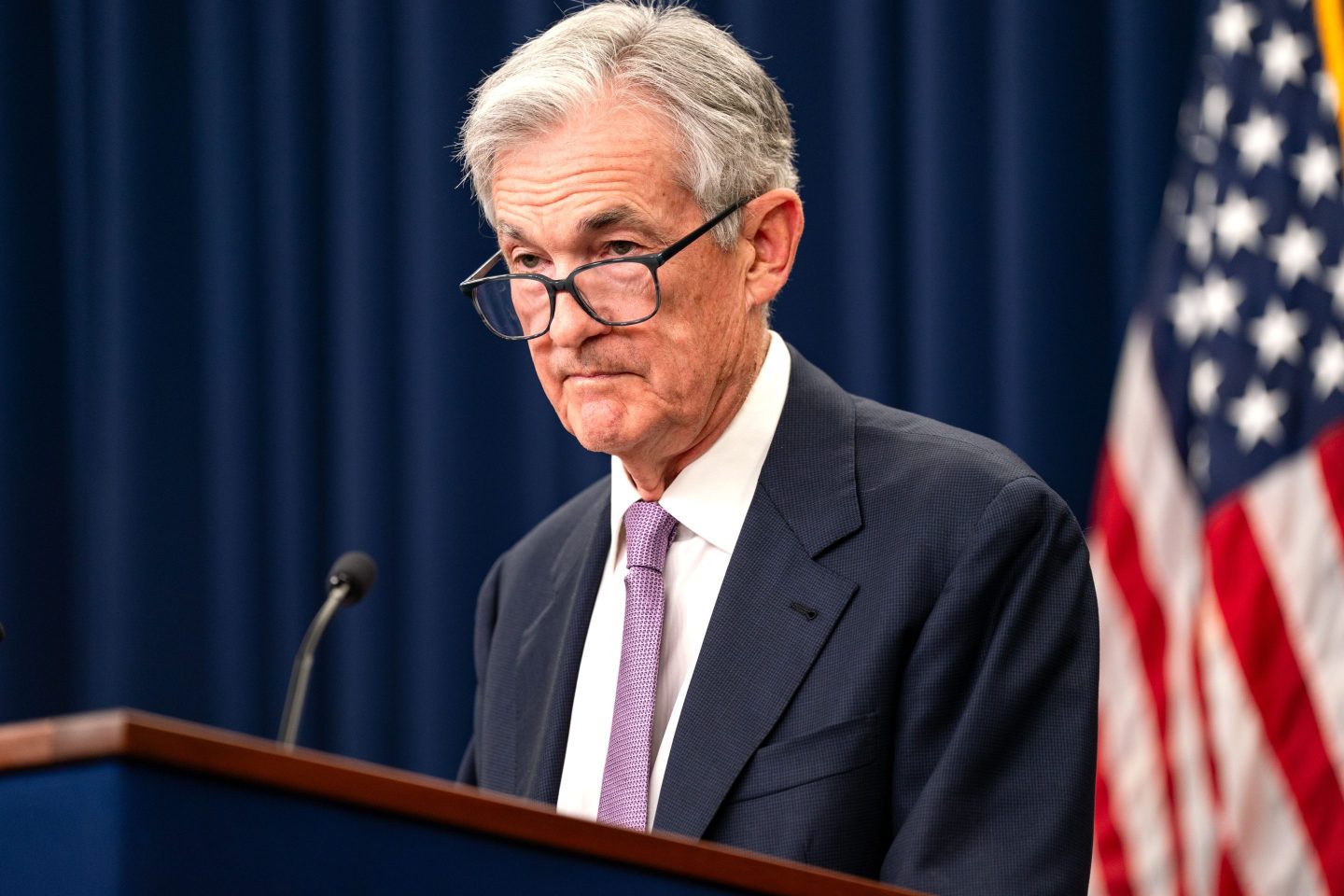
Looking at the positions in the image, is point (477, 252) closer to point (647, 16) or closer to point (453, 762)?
point (453, 762)

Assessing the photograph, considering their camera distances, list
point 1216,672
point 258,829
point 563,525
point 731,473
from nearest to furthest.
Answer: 1. point 258,829
2. point 731,473
3. point 563,525
4. point 1216,672

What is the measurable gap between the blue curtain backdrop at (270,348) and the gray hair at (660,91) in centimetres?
150

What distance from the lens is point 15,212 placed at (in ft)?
11.2

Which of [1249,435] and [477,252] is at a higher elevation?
[477,252]

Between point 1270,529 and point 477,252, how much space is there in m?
1.72

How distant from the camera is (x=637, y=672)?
1568 mm

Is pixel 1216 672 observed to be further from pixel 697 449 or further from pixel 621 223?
pixel 621 223

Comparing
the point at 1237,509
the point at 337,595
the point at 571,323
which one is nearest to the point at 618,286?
the point at 571,323

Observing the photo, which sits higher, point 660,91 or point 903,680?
point 660,91

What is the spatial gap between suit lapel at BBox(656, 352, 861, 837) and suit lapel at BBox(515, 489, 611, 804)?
0.22m

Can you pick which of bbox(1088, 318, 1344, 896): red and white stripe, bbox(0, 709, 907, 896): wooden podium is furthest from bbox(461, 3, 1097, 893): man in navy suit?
bbox(1088, 318, 1344, 896): red and white stripe

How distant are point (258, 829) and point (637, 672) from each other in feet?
2.82

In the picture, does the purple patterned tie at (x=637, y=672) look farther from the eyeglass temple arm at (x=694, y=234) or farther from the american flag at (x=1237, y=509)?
the american flag at (x=1237, y=509)

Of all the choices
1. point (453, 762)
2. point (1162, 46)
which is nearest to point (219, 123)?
Result: point (453, 762)
